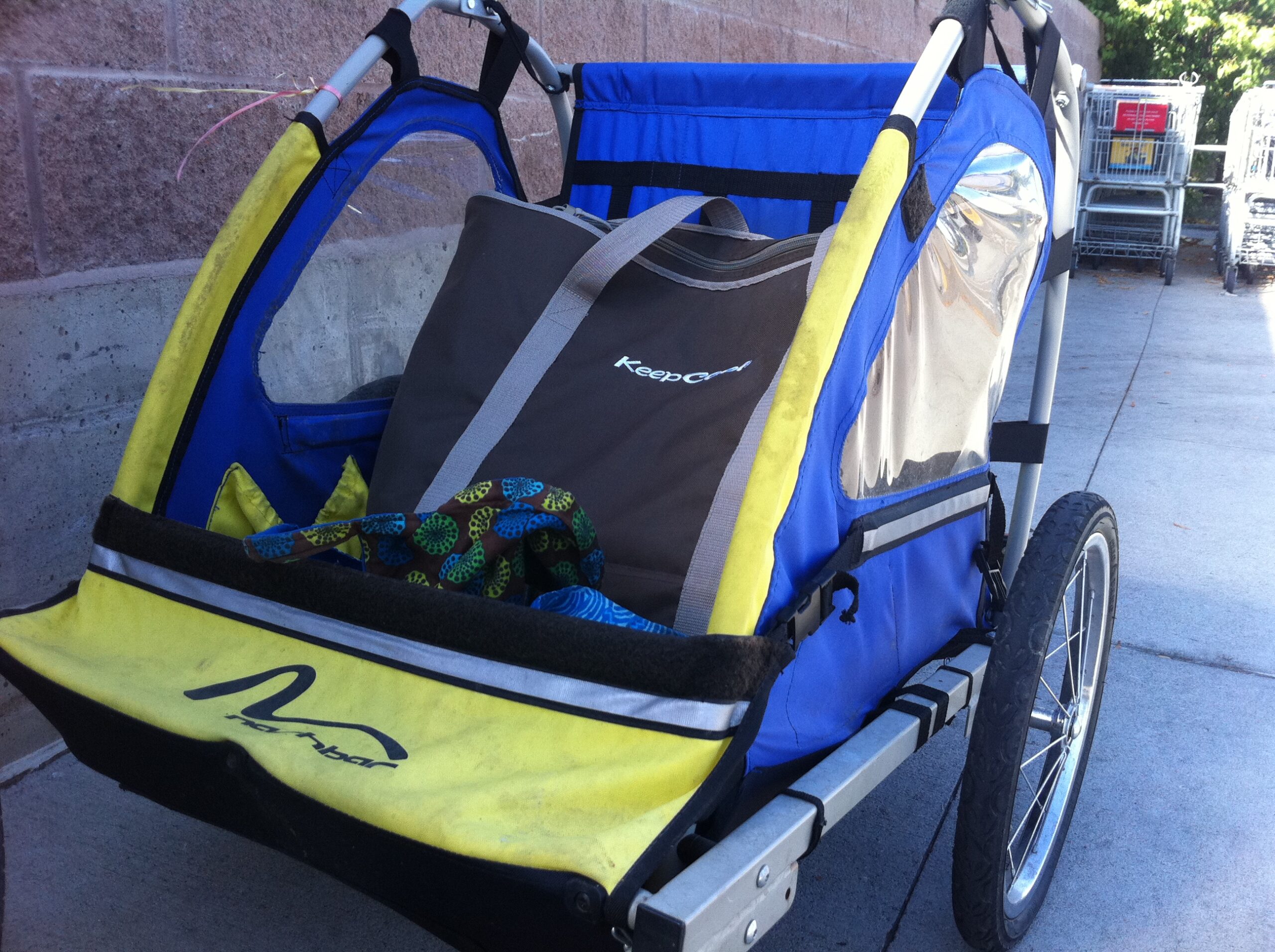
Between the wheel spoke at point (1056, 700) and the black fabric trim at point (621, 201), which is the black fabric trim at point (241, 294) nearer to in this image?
the black fabric trim at point (621, 201)

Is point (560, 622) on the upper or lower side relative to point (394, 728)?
upper

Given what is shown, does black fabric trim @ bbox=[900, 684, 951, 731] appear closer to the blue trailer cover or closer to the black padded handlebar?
the blue trailer cover

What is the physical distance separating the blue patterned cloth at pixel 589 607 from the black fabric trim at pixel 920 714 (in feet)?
A: 1.05

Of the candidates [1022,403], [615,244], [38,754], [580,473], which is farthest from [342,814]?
[1022,403]

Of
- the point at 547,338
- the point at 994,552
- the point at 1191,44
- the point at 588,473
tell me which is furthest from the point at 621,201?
the point at 1191,44

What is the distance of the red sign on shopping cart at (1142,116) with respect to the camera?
7.50 m

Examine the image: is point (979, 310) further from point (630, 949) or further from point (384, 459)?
point (630, 949)

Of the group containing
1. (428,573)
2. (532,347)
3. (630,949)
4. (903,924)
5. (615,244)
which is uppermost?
(615,244)

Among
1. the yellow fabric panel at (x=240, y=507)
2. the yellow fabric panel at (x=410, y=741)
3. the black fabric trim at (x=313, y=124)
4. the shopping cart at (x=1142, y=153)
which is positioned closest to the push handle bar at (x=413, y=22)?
the black fabric trim at (x=313, y=124)

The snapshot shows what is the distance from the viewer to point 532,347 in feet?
5.52

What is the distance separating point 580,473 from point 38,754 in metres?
1.25

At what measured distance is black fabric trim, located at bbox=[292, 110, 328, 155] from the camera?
60.2 inches

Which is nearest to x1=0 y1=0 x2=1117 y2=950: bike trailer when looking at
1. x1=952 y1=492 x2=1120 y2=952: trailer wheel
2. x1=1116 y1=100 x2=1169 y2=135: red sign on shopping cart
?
x1=952 y1=492 x2=1120 y2=952: trailer wheel

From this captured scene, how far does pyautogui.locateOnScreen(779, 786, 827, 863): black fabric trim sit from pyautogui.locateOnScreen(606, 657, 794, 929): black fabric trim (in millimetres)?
77
